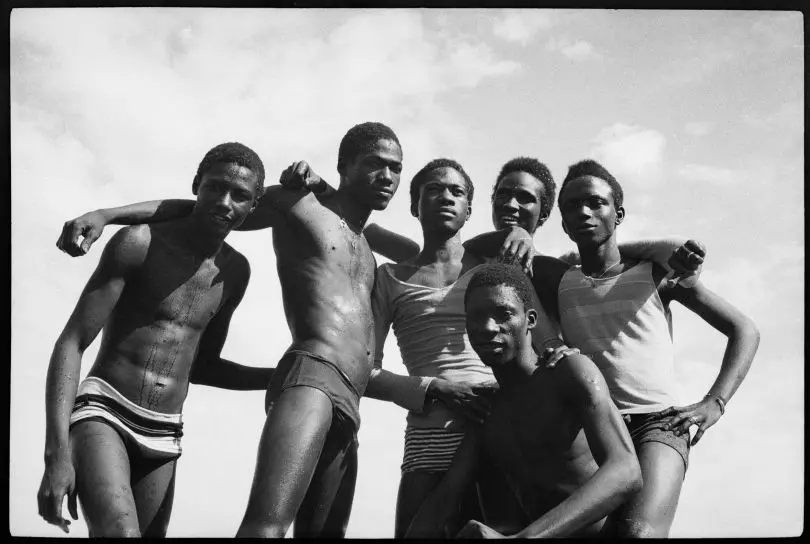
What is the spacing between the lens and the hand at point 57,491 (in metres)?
7.03

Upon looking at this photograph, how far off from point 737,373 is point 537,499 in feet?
5.47

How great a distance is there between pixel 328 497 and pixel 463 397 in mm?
1035

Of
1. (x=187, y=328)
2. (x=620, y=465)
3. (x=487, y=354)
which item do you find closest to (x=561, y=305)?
(x=487, y=354)

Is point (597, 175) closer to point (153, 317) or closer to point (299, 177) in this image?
point (299, 177)

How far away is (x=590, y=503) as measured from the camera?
675 cm

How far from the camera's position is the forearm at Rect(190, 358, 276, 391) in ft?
27.2

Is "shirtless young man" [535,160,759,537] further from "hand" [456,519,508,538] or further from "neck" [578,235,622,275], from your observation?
"hand" [456,519,508,538]

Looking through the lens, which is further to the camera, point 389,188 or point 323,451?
point 389,188

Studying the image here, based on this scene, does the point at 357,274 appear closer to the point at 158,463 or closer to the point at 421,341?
the point at 421,341

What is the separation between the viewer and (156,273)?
784 cm

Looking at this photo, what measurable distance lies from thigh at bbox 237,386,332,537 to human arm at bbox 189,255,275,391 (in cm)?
83

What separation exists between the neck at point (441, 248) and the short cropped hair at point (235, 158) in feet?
4.03

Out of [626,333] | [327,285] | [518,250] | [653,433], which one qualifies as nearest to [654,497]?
[653,433]

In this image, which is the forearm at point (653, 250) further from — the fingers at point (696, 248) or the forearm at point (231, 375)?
the forearm at point (231, 375)
